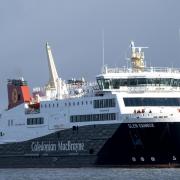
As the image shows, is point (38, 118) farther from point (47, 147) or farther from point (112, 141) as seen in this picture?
point (112, 141)

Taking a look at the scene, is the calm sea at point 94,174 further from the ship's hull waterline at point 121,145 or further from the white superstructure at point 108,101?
the white superstructure at point 108,101

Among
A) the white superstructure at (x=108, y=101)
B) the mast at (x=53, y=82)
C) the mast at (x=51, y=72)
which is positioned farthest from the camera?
the mast at (x=51, y=72)

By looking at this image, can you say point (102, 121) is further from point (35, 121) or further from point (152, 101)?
point (35, 121)

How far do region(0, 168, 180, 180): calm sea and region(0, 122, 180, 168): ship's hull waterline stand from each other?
0.97 metres

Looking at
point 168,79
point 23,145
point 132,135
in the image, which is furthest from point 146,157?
point 23,145

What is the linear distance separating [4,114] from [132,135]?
640 inches

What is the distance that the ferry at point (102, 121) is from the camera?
→ 7531cm

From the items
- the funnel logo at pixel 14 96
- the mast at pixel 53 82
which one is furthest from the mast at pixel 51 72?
the funnel logo at pixel 14 96

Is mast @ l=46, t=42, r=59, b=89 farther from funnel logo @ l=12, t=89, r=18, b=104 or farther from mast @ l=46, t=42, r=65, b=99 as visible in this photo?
funnel logo @ l=12, t=89, r=18, b=104

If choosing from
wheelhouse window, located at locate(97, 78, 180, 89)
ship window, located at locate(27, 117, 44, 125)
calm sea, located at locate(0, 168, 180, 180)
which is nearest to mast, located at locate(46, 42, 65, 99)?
ship window, located at locate(27, 117, 44, 125)

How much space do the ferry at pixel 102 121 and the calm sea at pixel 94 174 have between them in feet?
4.77

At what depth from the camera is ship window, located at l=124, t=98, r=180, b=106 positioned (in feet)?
251

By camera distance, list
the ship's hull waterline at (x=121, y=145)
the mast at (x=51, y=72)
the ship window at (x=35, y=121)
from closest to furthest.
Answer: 1. the ship's hull waterline at (x=121, y=145)
2. the ship window at (x=35, y=121)
3. the mast at (x=51, y=72)

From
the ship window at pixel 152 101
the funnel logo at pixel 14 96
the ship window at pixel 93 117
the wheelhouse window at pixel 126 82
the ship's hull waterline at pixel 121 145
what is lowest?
the ship's hull waterline at pixel 121 145
